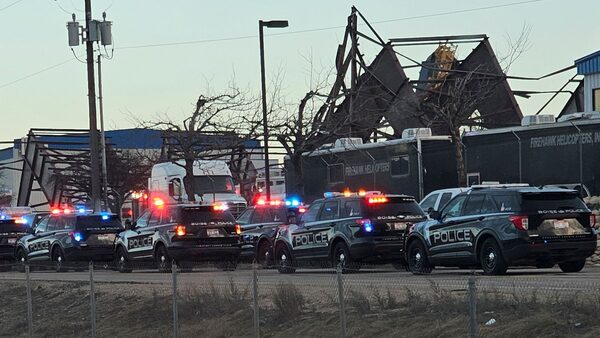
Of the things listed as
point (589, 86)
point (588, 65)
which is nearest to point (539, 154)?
point (588, 65)

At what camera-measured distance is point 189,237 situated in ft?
87.1

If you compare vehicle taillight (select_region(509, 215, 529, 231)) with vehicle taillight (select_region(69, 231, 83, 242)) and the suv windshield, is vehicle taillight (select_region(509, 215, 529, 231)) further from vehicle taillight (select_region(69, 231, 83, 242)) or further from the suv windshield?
the suv windshield

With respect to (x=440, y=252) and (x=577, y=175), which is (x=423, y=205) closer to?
(x=577, y=175)

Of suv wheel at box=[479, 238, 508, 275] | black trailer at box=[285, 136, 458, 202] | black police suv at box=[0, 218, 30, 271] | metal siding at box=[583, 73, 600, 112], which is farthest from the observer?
metal siding at box=[583, 73, 600, 112]

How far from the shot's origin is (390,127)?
41688 mm

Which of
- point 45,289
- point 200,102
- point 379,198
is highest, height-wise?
point 200,102

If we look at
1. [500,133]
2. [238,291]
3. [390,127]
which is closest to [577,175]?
[500,133]

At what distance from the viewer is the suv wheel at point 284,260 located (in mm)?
23641

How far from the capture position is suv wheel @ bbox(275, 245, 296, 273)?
77.6 feet

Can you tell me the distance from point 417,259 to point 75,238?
12.5m

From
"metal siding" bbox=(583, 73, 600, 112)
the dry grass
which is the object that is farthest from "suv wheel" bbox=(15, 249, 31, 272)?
"metal siding" bbox=(583, 73, 600, 112)

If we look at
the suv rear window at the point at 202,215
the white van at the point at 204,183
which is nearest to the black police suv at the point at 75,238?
the suv rear window at the point at 202,215

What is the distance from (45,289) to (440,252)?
875 cm

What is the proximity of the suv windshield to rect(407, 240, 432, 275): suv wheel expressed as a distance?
60.7 feet
